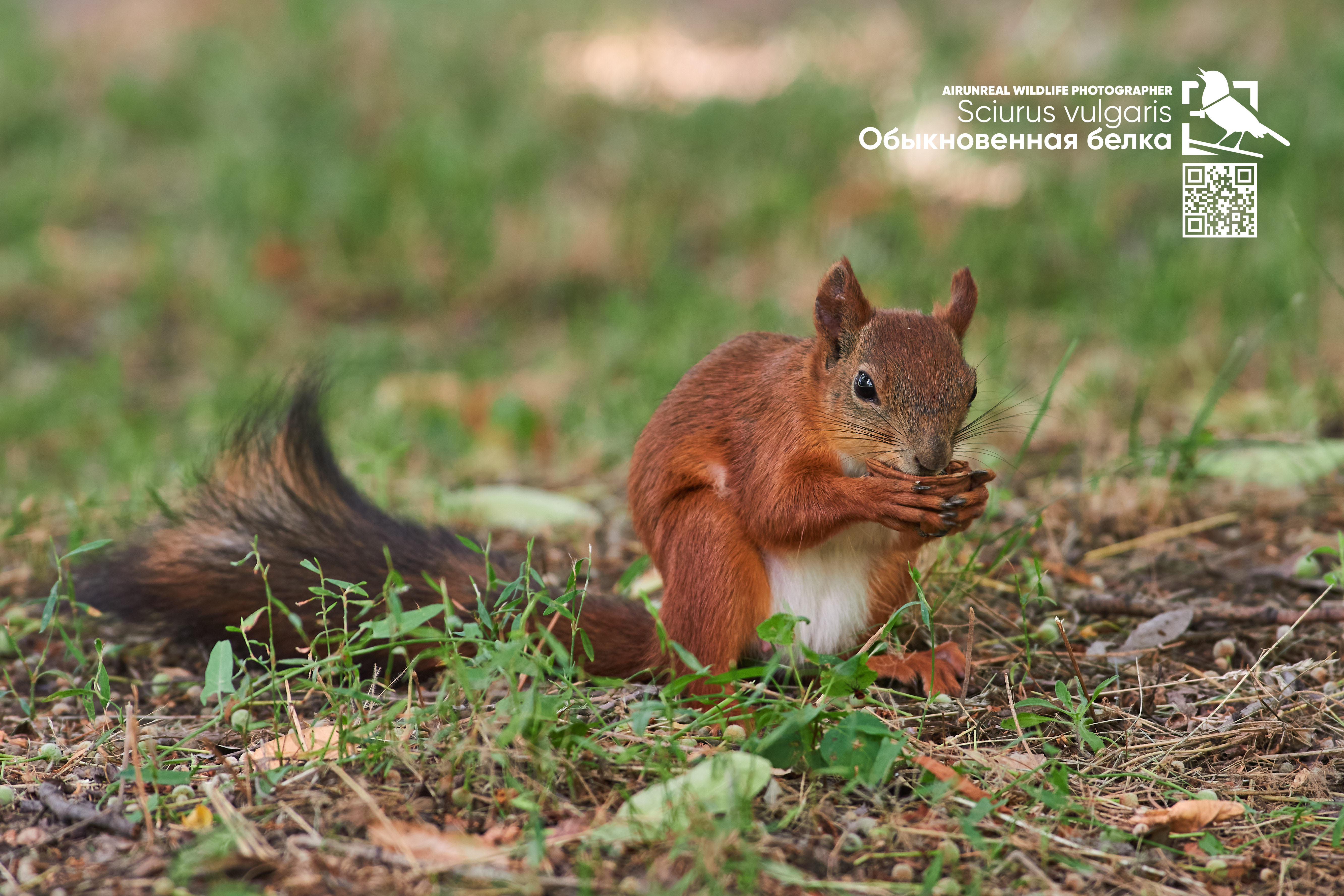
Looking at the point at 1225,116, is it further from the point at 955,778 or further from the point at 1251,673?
the point at 955,778

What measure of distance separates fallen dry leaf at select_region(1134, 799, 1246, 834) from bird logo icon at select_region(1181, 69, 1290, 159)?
3.92m

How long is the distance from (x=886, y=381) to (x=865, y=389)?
0.04 m

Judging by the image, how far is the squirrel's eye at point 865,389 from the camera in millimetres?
1952

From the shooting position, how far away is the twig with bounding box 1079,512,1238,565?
265cm

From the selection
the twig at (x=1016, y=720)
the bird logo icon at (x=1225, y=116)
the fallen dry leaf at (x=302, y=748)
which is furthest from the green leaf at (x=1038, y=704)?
the bird logo icon at (x=1225, y=116)

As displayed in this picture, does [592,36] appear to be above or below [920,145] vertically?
above

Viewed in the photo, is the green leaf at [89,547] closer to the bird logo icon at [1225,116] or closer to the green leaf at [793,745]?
the green leaf at [793,745]

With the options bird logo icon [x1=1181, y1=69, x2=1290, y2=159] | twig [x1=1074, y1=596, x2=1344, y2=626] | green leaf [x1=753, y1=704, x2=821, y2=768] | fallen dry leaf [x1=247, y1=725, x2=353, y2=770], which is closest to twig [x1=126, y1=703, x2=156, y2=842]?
fallen dry leaf [x1=247, y1=725, x2=353, y2=770]

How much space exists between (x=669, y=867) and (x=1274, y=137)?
14.8 ft

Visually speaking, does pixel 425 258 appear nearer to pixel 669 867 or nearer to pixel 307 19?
pixel 307 19

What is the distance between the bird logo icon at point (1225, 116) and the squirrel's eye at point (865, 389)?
3.70 metres

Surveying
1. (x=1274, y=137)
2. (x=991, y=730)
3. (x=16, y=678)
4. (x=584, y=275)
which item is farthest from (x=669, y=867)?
(x=1274, y=137)

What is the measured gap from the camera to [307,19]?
7.04 m

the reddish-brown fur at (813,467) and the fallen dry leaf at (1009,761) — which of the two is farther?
the reddish-brown fur at (813,467)
